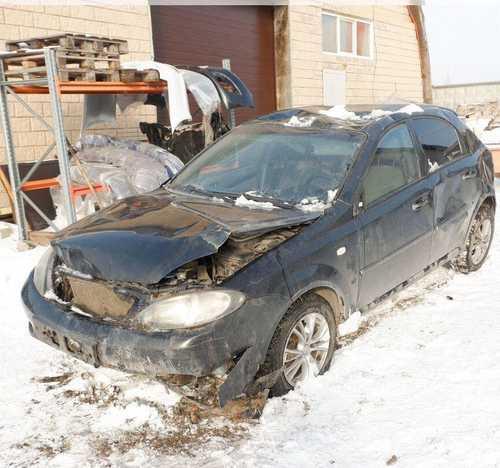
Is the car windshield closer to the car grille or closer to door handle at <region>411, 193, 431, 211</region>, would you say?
door handle at <region>411, 193, 431, 211</region>

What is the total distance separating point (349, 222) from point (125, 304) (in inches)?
58.8

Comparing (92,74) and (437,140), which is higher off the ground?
(92,74)

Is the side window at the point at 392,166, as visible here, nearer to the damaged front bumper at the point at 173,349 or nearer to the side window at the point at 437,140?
the side window at the point at 437,140

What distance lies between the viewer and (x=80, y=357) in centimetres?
280

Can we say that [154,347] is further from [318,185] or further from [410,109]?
[410,109]

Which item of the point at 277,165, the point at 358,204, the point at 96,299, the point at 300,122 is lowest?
the point at 96,299

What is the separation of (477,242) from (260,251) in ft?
9.89

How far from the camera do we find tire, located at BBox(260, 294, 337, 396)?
2828 mm

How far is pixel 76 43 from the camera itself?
19.5 ft

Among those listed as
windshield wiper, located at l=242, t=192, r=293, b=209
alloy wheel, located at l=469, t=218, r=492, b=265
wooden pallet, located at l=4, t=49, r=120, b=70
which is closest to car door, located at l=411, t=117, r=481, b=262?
alloy wheel, located at l=469, t=218, r=492, b=265

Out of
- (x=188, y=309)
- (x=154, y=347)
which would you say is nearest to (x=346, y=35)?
(x=188, y=309)

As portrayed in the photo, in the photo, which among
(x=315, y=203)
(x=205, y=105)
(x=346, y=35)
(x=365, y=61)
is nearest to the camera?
(x=315, y=203)

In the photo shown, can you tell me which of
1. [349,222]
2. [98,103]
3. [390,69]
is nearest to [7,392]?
[349,222]

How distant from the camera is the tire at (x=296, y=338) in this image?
9.28ft
